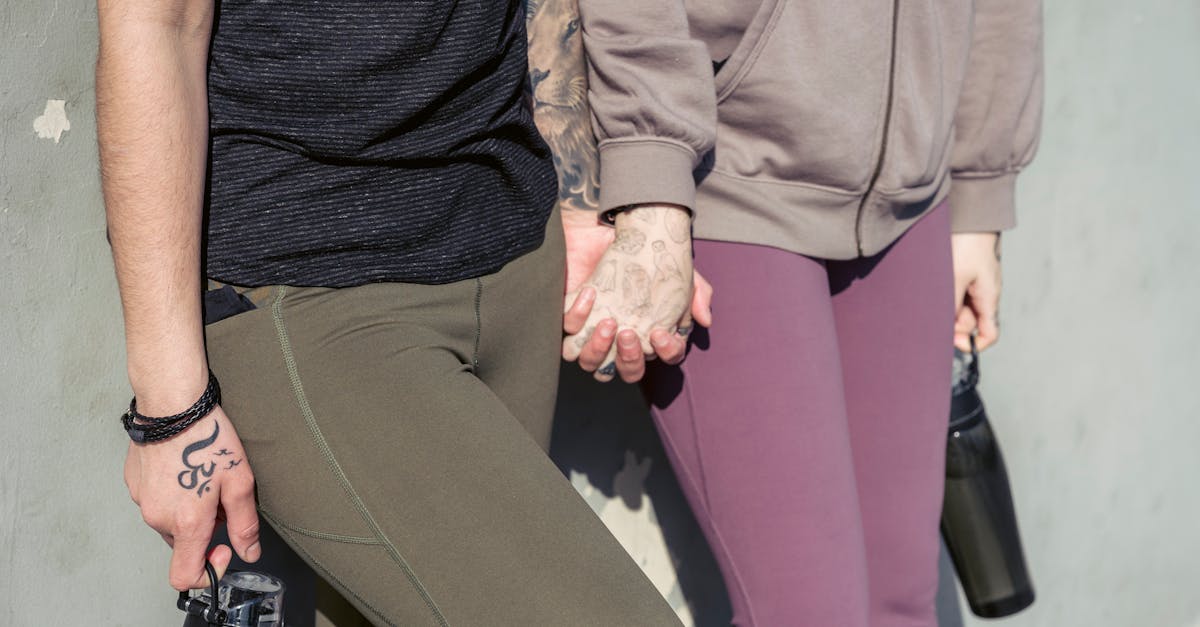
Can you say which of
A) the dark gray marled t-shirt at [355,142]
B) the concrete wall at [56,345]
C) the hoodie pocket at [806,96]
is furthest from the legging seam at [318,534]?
the hoodie pocket at [806,96]

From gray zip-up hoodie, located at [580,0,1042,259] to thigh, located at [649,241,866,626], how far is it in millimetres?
87

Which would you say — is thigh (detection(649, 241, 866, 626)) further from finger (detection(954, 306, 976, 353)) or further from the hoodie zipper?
finger (detection(954, 306, 976, 353))

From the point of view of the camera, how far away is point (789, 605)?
1.62 metres

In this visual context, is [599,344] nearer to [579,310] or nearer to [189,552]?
[579,310]

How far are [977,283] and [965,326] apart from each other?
0.15 metres

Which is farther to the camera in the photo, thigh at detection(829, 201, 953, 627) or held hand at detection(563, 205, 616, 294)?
thigh at detection(829, 201, 953, 627)

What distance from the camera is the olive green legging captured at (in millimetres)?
1194

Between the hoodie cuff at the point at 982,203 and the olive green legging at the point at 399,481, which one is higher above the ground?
the olive green legging at the point at 399,481

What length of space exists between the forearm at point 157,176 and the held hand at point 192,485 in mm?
42

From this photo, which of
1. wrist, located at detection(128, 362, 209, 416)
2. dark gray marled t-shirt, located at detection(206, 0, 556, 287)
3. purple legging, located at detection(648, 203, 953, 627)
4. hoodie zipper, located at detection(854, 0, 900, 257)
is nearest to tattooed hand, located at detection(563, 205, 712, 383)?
purple legging, located at detection(648, 203, 953, 627)

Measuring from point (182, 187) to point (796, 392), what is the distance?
91 cm

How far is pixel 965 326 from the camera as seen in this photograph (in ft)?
7.70

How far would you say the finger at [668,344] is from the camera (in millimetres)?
1580

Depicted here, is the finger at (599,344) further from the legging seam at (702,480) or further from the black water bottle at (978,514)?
the black water bottle at (978,514)
